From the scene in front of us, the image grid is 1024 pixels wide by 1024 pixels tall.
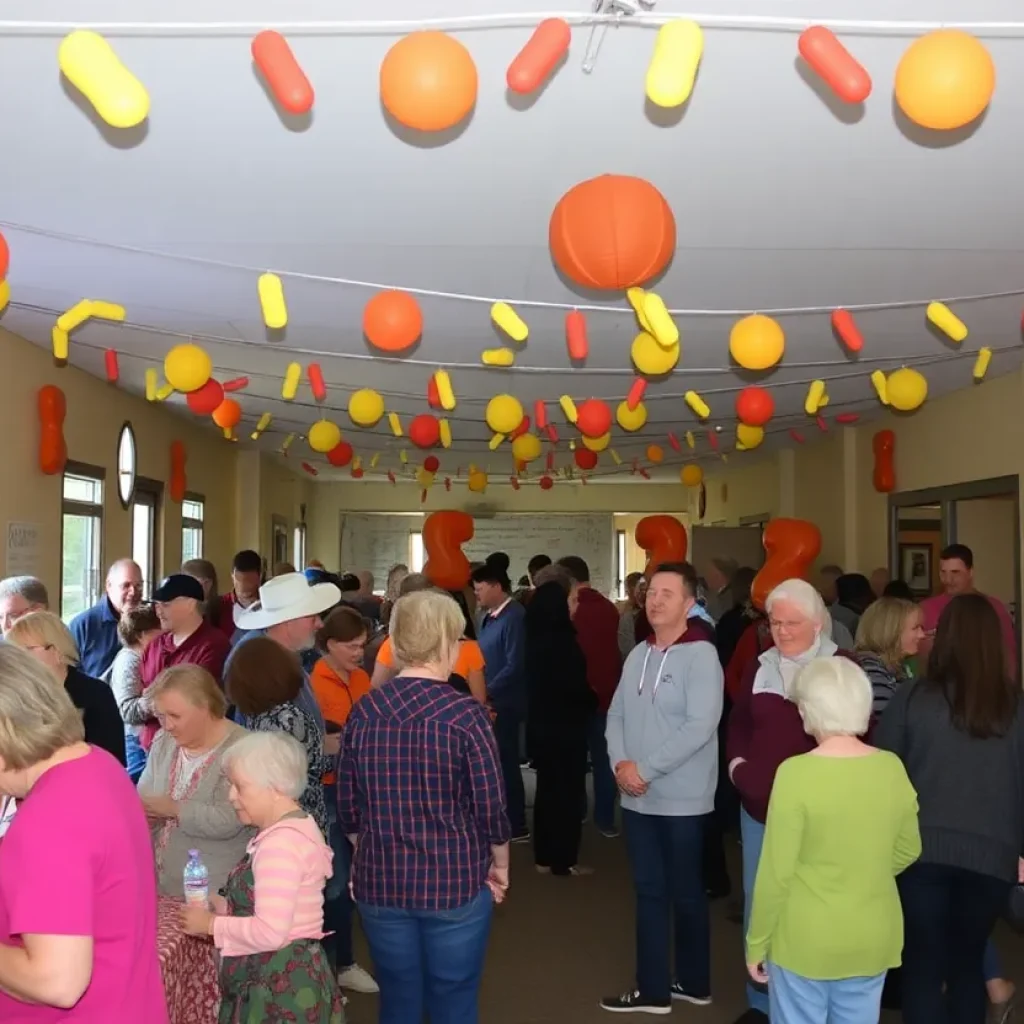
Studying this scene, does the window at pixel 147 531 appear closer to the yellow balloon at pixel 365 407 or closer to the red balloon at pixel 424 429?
the red balloon at pixel 424 429

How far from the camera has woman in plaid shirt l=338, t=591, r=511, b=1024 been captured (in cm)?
270

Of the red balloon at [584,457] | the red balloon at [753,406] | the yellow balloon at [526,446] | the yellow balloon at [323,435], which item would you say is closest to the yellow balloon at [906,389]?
the red balloon at [753,406]

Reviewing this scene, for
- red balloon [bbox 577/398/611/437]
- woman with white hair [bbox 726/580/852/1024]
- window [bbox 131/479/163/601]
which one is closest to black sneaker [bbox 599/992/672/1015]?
woman with white hair [bbox 726/580/852/1024]

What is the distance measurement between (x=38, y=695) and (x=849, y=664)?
179 cm

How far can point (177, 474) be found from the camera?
9469 mm

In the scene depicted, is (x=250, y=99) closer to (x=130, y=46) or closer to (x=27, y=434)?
(x=130, y=46)

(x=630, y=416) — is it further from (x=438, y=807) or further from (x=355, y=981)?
(x=438, y=807)

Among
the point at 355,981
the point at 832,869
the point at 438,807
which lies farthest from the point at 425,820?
the point at 355,981

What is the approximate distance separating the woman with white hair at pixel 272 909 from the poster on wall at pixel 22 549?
3.97 metres

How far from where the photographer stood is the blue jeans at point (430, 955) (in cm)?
273

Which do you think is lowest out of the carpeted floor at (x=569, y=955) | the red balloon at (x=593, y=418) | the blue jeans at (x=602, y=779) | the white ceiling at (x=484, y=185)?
the carpeted floor at (x=569, y=955)

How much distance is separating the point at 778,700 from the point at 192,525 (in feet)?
26.3

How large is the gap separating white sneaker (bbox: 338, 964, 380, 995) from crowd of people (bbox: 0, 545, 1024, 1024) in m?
0.01

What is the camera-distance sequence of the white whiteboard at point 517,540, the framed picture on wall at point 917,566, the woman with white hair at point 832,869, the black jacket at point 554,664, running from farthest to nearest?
the white whiteboard at point 517,540, the framed picture on wall at point 917,566, the black jacket at point 554,664, the woman with white hair at point 832,869
